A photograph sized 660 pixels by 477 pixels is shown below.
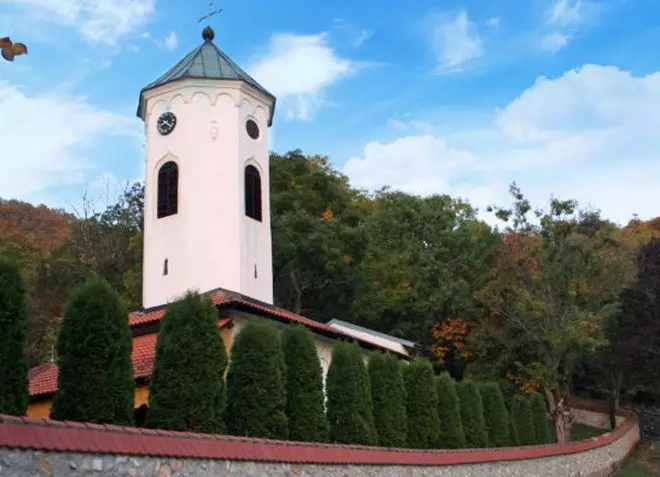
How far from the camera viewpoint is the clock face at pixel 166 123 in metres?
24.2

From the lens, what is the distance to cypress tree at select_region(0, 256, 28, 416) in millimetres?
9565

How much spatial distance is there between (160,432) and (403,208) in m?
33.7

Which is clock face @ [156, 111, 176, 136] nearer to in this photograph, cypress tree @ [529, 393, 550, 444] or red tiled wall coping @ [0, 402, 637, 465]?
red tiled wall coping @ [0, 402, 637, 465]

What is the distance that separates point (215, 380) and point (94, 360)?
1.94 meters

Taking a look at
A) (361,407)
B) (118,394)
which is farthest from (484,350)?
(118,394)

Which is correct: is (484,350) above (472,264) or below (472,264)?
below

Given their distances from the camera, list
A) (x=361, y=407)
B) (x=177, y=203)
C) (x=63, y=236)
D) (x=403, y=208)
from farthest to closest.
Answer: (x=63, y=236)
(x=403, y=208)
(x=177, y=203)
(x=361, y=407)

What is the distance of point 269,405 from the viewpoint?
42.3 ft

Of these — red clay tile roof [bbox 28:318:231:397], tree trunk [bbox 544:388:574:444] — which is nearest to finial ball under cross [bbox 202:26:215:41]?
red clay tile roof [bbox 28:318:231:397]

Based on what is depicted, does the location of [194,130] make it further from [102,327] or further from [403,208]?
[403,208]

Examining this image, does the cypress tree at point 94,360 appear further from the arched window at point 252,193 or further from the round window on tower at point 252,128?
the round window on tower at point 252,128

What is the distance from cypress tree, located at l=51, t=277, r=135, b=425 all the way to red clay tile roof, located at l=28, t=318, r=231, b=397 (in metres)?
5.38

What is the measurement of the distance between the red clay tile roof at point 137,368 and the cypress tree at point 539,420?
11.2 m

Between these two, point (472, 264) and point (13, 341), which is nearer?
point (13, 341)
